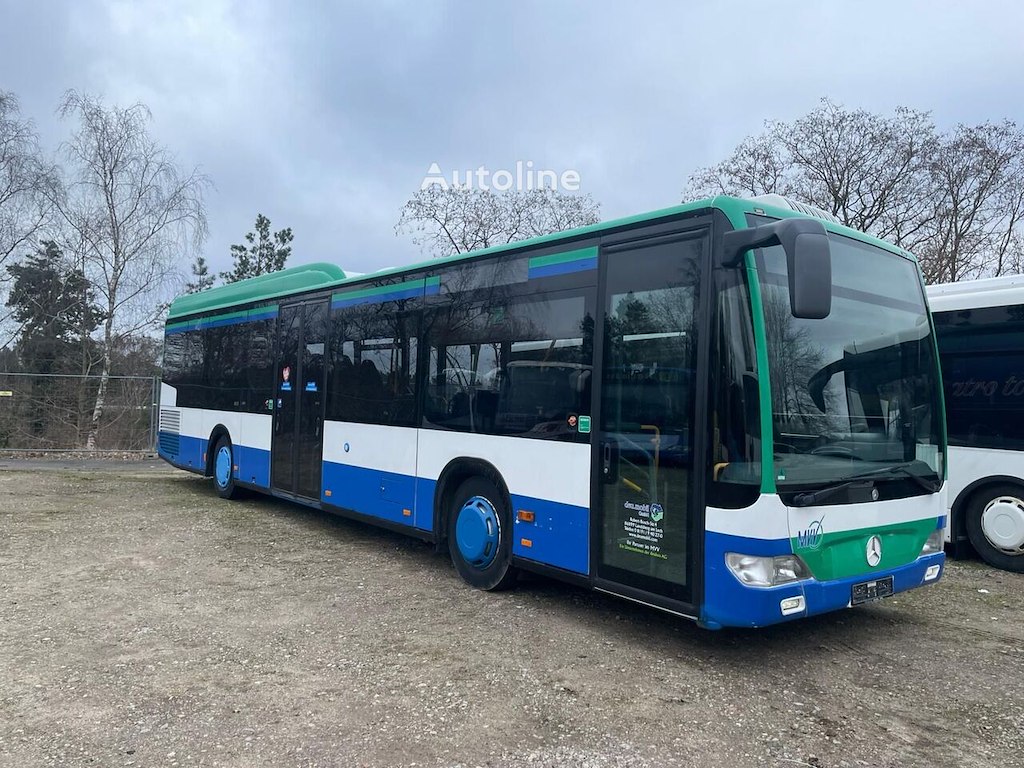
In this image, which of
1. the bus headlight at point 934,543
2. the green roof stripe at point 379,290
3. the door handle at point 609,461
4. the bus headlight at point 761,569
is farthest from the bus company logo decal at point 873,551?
the green roof stripe at point 379,290

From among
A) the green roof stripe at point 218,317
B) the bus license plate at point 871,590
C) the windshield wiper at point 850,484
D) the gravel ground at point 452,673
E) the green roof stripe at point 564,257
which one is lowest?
the gravel ground at point 452,673

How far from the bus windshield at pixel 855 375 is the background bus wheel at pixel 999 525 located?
2.94m

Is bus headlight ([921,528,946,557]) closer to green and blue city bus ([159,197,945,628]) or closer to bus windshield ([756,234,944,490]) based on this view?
green and blue city bus ([159,197,945,628])

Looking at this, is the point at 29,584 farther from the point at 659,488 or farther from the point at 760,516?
the point at 760,516

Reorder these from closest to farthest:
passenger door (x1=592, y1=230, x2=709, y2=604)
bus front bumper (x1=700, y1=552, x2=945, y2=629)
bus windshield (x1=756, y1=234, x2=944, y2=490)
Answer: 1. bus front bumper (x1=700, y1=552, x2=945, y2=629)
2. bus windshield (x1=756, y1=234, x2=944, y2=490)
3. passenger door (x1=592, y1=230, x2=709, y2=604)

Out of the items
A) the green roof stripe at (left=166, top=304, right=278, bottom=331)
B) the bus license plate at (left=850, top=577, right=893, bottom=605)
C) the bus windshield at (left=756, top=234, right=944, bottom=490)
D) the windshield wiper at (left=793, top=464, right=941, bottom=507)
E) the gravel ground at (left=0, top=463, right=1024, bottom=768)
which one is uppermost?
the green roof stripe at (left=166, top=304, right=278, bottom=331)

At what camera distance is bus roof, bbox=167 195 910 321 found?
16.0 ft

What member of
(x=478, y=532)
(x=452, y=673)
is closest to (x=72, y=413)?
(x=478, y=532)

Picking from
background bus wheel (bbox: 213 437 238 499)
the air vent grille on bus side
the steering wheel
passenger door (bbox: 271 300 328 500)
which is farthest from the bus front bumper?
the air vent grille on bus side

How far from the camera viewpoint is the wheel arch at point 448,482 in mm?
6535

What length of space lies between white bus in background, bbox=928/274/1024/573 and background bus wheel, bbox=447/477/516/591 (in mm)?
5038

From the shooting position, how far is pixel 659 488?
4898mm

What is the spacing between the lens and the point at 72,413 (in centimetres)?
1919

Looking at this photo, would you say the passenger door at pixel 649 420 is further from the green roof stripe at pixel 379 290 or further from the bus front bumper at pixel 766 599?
the green roof stripe at pixel 379 290
